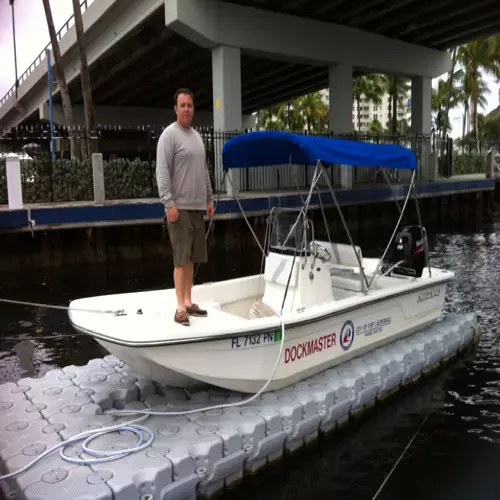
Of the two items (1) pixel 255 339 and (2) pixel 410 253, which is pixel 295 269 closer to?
(1) pixel 255 339

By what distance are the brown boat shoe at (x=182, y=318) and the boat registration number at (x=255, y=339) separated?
0.41m

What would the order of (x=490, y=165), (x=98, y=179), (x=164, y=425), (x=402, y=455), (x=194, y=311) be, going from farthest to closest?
(x=490, y=165)
(x=98, y=179)
(x=194, y=311)
(x=402, y=455)
(x=164, y=425)

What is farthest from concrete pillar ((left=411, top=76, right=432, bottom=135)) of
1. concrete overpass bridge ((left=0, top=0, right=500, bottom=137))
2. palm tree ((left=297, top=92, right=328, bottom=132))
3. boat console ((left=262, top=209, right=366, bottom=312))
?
palm tree ((left=297, top=92, right=328, bottom=132))

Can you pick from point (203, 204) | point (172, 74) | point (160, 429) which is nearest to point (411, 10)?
point (172, 74)

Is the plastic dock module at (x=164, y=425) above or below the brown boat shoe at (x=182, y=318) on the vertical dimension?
below

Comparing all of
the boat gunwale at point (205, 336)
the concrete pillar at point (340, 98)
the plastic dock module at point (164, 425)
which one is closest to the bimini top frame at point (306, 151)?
the boat gunwale at point (205, 336)

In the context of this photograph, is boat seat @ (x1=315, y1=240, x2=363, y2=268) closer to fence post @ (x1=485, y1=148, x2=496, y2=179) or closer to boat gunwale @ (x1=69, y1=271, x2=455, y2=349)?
boat gunwale @ (x1=69, y1=271, x2=455, y2=349)

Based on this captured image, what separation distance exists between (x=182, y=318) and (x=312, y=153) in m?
2.00

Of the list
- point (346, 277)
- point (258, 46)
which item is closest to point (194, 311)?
point (346, 277)

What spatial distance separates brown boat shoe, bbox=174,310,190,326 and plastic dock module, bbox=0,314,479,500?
0.71 meters

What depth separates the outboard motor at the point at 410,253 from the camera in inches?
261

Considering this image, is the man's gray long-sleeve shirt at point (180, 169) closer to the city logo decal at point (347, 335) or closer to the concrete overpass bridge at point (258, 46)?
the city logo decal at point (347, 335)

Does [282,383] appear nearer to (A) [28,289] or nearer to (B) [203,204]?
(B) [203,204]

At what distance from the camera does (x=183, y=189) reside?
464 centimetres
